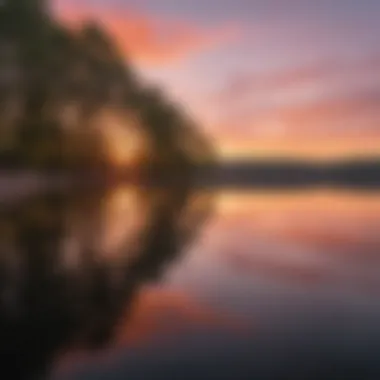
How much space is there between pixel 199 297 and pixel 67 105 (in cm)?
333

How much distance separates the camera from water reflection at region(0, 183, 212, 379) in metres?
1.00

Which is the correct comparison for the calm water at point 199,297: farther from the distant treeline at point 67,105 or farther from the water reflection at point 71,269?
the distant treeline at point 67,105

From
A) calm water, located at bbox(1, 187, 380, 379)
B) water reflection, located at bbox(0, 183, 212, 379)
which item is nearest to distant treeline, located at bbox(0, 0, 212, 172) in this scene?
water reflection, located at bbox(0, 183, 212, 379)

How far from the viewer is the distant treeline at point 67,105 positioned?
4121 millimetres

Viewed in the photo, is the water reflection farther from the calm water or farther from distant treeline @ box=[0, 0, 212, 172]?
distant treeline @ box=[0, 0, 212, 172]

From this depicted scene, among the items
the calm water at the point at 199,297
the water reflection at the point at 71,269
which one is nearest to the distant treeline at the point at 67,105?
the water reflection at the point at 71,269

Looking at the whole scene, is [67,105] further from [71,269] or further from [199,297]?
[199,297]

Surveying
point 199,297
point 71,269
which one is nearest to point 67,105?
point 71,269

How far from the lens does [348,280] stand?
4.81 ft

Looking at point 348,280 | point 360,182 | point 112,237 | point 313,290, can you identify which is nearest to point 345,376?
point 313,290

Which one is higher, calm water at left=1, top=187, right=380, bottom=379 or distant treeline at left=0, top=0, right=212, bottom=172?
distant treeline at left=0, top=0, right=212, bottom=172

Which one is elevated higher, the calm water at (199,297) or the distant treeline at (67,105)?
the distant treeline at (67,105)

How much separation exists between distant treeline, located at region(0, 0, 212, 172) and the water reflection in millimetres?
1121

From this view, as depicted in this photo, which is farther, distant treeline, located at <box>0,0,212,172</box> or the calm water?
distant treeline, located at <box>0,0,212,172</box>
